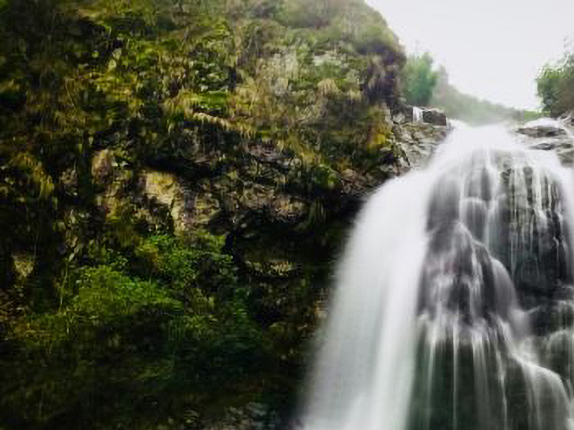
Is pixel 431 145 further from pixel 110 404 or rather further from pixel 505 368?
pixel 110 404

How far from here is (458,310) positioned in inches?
434

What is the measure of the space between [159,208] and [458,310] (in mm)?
6968

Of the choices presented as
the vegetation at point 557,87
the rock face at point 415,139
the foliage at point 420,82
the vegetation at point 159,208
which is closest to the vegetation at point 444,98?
the foliage at point 420,82

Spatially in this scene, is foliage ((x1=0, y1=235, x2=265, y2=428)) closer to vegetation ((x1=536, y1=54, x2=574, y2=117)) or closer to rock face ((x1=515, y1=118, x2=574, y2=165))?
Result: rock face ((x1=515, y1=118, x2=574, y2=165))

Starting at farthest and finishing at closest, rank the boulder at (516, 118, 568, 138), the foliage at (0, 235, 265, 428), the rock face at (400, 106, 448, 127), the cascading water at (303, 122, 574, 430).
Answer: the rock face at (400, 106, 448, 127)
the boulder at (516, 118, 568, 138)
the cascading water at (303, 122, 574, 430)
the foliage at (0, 235, 265, 428)

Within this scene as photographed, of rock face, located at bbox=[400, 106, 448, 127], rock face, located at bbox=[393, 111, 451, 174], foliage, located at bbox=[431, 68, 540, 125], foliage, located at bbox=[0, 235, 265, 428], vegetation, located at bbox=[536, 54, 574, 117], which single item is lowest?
foliage, located at bbox=[0, 235, 265, 428]

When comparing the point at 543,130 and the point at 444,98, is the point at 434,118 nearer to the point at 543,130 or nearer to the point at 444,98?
the point at 543,130

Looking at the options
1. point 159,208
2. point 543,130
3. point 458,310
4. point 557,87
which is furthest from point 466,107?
point 159,208

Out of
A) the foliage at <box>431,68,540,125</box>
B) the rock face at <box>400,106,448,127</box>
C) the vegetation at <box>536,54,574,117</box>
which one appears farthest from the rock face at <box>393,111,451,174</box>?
the foliage at <box>431,68,540,125</box>

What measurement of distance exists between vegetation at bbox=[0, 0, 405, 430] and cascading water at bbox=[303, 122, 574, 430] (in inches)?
40.3

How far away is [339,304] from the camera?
12.6 m

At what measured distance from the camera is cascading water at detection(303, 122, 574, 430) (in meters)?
10.1

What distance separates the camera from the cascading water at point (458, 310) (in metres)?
10.1

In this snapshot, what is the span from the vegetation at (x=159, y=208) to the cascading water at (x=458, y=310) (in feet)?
3.36
